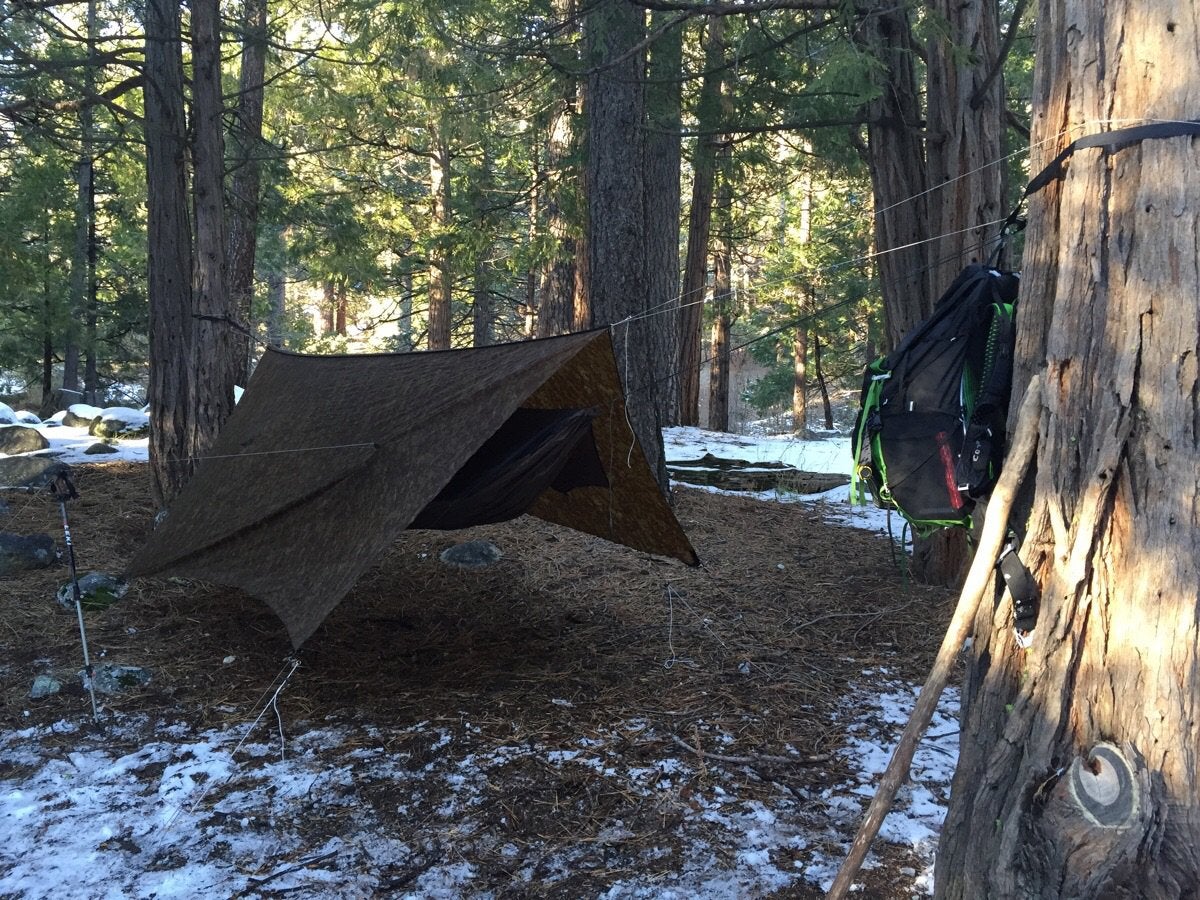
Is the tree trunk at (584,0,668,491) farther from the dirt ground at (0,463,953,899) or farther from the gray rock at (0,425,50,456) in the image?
the gray rock at (0,425,50,456)

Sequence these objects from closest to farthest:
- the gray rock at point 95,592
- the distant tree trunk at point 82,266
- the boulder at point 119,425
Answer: the gray rock at point 95,592 → the boulder at point 119,425 → the distant tree trunk at point 82,266

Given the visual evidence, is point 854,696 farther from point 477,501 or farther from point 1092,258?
point 1092,258

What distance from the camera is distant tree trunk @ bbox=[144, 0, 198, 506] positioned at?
5305 mm

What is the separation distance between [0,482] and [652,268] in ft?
18.1

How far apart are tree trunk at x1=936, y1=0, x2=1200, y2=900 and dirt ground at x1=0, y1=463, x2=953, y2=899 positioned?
2.24 feet

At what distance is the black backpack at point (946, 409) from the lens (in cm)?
200

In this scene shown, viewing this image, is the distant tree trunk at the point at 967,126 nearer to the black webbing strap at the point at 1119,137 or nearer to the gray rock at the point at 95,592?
the black webbing strap at the point at 1119,137

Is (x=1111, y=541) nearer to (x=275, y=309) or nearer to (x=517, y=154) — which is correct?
(x=517, y=154)

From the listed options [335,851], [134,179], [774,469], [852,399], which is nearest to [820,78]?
[335,851]

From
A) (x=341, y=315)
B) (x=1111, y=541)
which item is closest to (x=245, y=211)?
(x=1111, y=541)

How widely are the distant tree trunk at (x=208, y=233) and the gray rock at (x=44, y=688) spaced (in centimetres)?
208

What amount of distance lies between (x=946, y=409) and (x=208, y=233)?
15.2 ft

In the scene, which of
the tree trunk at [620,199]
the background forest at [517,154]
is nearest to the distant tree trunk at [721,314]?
the background forest at [517,154]

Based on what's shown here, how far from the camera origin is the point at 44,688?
3.42m
